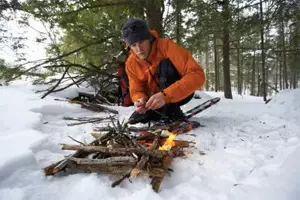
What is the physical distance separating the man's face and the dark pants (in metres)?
0.24

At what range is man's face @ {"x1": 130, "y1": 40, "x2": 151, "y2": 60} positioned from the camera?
10.1 feet

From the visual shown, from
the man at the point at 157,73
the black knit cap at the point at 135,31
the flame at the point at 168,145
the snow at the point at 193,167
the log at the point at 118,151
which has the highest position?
the black knit cap at the point at 135,31

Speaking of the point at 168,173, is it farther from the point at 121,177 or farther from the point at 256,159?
the point at 256,159

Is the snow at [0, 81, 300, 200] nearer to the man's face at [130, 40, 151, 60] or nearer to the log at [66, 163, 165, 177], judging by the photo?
the log at [66, 163, 165, 177]

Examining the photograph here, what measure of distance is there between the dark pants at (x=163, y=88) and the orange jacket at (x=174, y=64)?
7cm

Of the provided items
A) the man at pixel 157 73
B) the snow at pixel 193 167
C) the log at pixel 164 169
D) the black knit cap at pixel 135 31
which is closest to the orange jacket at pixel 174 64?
the man at pixel 157 73

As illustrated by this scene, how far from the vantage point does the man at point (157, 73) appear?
295 centimetres

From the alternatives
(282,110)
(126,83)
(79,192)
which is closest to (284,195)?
(79,192)

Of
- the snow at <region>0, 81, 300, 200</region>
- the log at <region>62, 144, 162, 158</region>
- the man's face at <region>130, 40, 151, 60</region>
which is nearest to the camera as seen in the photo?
the snow at <region>0, 81, 300, 200</region>

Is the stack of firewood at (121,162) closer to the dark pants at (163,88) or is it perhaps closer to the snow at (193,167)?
the snow at (193,167)

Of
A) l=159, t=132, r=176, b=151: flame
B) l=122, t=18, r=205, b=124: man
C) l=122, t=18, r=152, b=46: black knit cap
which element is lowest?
l=159, t=132, r=176, b=151: flame

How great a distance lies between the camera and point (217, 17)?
281 inches

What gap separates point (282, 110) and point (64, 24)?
4.87 metres

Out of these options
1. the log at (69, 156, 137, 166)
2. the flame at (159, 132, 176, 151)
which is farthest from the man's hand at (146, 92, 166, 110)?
the log at (69, 156, 137, 166)
